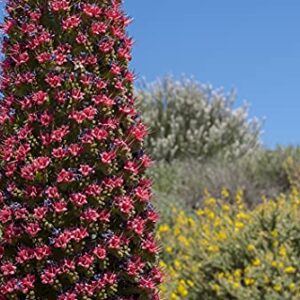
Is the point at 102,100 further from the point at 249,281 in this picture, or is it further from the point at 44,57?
the point at 249,281

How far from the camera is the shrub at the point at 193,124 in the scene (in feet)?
89.5

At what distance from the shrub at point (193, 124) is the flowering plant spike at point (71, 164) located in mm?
21992

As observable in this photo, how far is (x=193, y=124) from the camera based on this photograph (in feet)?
92.0

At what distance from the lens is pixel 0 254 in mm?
4516

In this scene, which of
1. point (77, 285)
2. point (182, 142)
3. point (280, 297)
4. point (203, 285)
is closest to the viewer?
point (77, 285)

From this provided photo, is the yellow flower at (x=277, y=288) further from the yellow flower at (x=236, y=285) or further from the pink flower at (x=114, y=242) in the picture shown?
the pink flower at (x=114, y=242)

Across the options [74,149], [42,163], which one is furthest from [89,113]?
[42,163]

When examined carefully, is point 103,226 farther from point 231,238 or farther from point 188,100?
point 188,100

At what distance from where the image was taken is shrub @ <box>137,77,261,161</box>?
27.3 meters

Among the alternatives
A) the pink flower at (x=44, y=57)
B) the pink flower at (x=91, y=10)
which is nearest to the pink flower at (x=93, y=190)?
the pink flower at (x=44, y=57)

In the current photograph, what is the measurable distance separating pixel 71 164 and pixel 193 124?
23700 millimetres

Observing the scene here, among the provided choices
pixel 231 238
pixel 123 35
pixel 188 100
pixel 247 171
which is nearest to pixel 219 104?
pixel 188 100

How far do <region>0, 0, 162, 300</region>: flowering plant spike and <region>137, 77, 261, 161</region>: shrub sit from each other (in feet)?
72.2

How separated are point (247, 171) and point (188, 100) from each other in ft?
27.0
